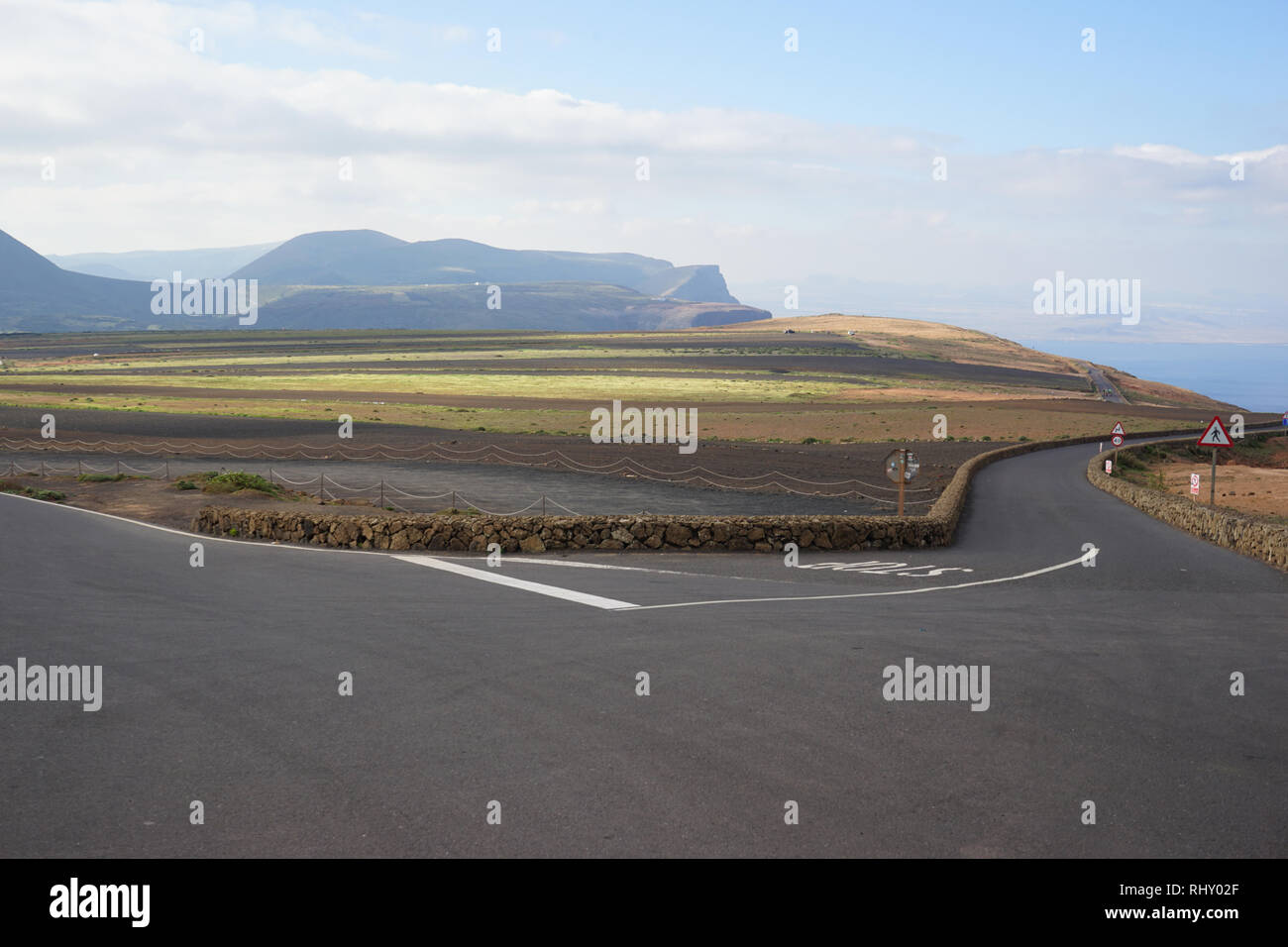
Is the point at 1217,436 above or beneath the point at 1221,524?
above

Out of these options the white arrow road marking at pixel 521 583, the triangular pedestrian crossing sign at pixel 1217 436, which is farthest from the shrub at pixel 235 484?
the triangular pedestrian crossing sign at pixel 1217 436

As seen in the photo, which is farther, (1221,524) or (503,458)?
(503,458)

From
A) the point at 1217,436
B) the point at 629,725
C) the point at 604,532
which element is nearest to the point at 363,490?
the point at 604,532

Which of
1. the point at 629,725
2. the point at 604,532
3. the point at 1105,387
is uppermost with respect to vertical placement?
the point at 1105,387

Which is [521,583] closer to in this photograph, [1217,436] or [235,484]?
[235,484]

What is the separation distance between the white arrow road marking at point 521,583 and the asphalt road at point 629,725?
10 centimetres

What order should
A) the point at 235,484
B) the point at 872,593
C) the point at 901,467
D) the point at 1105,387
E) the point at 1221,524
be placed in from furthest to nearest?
the point at 1105,387 → the point at 235,484 → the point at 1221,524 → the point at 901,467 → the point at 872,593

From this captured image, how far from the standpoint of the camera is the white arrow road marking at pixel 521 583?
44.3ft

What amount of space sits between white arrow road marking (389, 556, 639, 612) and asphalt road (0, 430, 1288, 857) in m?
0.10

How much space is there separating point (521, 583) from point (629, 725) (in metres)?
8.05

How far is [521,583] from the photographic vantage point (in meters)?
15.7

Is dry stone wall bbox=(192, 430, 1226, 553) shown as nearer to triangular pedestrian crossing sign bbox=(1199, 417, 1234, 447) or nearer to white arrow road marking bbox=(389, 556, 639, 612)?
white arrow road marking bbox=(389, 556, 639, 612)
